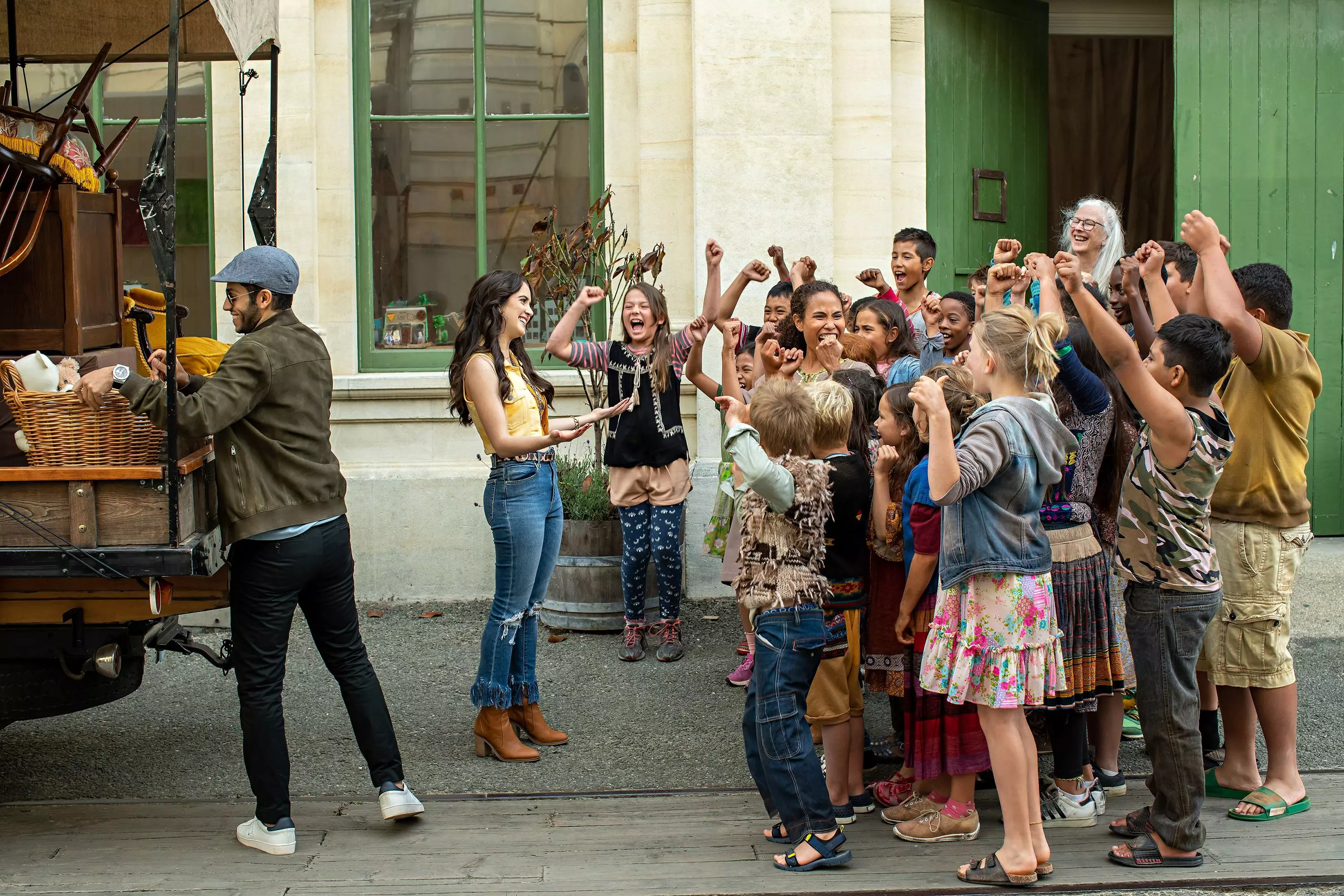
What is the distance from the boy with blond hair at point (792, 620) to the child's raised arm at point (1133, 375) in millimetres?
850

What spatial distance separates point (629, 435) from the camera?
21.3 ft

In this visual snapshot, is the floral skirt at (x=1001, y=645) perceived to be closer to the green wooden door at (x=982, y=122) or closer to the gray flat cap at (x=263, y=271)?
the gray flat cap at (x=263, y=271)

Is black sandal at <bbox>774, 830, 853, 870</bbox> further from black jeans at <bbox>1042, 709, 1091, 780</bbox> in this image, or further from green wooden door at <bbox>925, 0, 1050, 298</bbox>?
green wooden door at <bbox>925, 0, 1050, 298</bbox>

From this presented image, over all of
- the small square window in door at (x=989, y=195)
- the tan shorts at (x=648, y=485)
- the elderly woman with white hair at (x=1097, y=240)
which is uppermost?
the small square window in door at (x=989, y=195)

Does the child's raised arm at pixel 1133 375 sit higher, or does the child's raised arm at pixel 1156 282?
the child's raised arm at pixel 1156 282

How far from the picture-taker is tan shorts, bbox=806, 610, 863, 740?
4.36 m

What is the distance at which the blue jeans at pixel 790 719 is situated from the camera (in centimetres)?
409

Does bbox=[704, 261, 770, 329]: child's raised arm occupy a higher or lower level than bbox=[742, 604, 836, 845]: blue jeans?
higher

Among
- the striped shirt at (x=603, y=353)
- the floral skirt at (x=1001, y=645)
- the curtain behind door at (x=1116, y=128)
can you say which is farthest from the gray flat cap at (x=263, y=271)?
the curtain behind door at (x=1116, y=128)

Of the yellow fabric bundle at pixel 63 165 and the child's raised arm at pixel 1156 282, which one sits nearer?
the child's raised arm at pixel 1156 282

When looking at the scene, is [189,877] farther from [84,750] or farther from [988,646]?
[988,646]

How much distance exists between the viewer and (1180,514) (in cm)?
413

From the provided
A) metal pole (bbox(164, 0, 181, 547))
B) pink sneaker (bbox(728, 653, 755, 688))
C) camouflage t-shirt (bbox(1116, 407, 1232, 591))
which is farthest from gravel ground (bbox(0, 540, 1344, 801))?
metal pole (bbox(164, 0, 181, 547))

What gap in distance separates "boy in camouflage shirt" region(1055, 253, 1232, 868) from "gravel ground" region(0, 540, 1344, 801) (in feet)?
2.74
